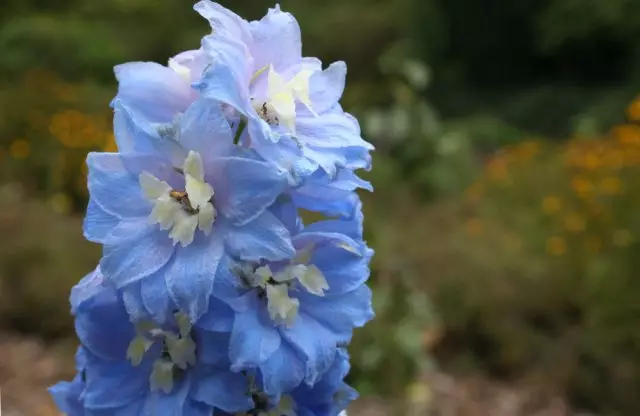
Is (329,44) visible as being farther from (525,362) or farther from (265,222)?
(265,222)

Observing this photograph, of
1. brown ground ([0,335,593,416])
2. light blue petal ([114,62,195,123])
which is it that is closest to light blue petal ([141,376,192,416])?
light blue petal ([114,62,195,123])

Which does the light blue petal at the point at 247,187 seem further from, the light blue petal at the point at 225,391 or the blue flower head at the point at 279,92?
the light blue petal at the point at 225,391

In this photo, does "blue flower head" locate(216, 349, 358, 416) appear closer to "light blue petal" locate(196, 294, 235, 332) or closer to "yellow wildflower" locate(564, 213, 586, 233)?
"light blue petal" locate(196, 294, 235, 332)

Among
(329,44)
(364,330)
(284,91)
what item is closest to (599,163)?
(364,330)

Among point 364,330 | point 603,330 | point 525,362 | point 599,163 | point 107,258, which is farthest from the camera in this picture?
point 599,163

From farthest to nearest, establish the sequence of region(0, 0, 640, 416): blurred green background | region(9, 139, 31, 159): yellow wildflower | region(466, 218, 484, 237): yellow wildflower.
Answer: region(9, 139, 31, 159): yellow wildflower
region(466, 218, 484, 237): yellow wildflower
region(0, 0, 640, 416): blurred green background

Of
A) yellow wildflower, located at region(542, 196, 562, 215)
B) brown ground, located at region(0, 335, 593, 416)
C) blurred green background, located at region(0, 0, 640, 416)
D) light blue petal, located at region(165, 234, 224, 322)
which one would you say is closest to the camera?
light blue petal, located at region(165, 234, 224, 322)

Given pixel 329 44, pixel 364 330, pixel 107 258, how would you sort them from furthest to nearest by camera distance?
pixel 329 44 < pixel 364 330 < pixel 107 258

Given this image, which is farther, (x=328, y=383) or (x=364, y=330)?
(x=364, y=330)

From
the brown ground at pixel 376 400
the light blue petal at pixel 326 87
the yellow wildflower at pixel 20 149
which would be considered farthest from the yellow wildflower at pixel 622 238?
the yellow wildflower at pixel 20 149
